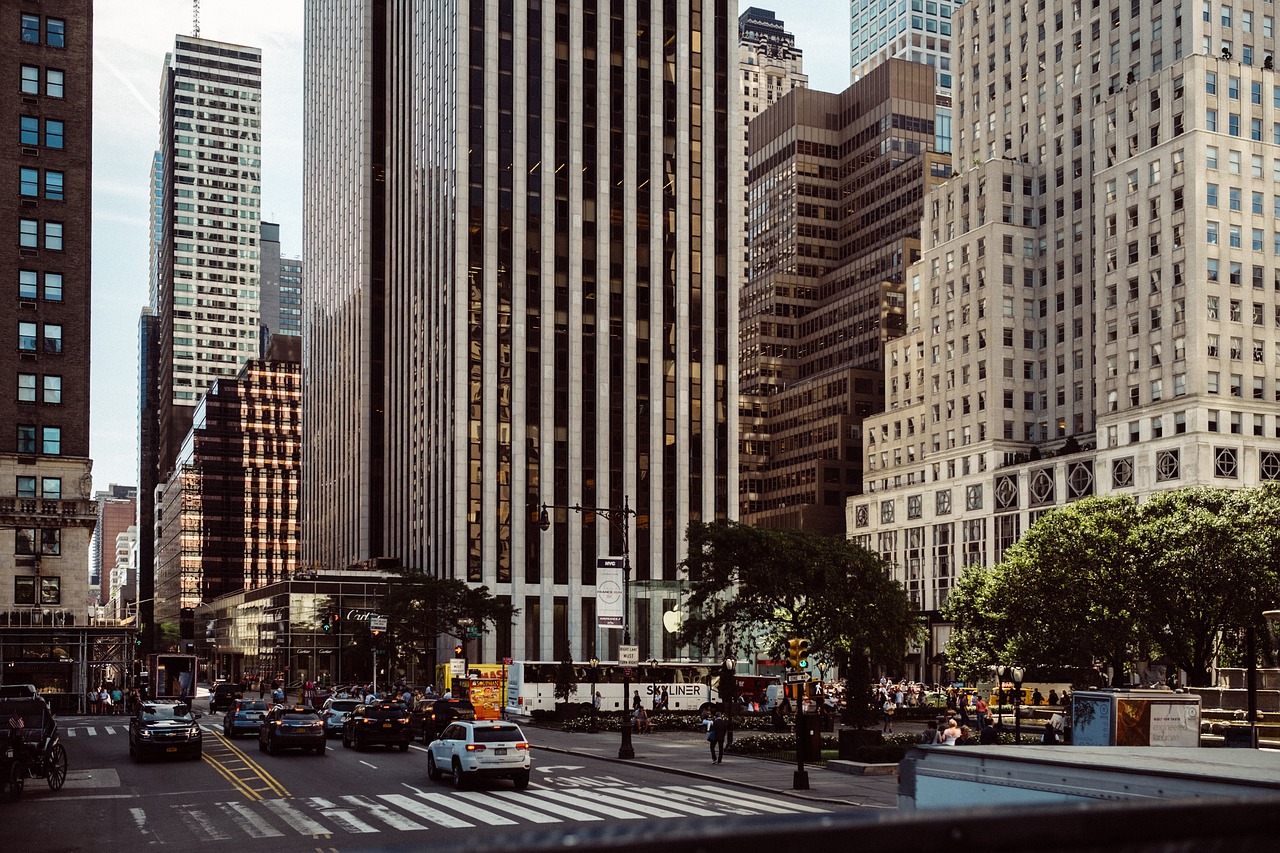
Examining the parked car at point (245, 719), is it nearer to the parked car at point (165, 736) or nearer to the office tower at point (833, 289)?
the parked car at point (165, 736)

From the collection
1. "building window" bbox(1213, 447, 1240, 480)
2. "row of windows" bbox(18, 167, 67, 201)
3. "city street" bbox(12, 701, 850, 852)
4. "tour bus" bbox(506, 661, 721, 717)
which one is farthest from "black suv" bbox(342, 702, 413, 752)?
"building window" bbox(1213, 447, 1240, 480)

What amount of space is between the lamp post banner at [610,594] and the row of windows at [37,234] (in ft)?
171

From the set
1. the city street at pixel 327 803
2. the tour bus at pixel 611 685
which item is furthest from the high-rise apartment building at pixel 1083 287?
the city street at pixel 327 803

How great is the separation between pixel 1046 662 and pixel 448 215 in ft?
227

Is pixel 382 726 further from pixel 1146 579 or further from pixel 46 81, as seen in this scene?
pixel 46 81

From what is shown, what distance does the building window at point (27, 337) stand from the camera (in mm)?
83625

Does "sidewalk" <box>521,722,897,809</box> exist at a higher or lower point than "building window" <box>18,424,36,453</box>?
lower

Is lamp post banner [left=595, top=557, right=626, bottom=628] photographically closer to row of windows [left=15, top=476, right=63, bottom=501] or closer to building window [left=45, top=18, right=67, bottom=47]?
row of windows [left=15, top=476, right=63, bottom=501]

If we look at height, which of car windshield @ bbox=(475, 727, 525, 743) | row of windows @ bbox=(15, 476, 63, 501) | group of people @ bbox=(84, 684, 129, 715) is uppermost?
row of windows @ bbox=(15, 476, 63, 501)

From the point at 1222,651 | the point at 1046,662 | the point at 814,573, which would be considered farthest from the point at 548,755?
the point at 1222,651

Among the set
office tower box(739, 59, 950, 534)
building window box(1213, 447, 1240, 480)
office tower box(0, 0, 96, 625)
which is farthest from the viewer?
office tower box(739, 59, 950, 534)

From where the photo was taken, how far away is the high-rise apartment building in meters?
115

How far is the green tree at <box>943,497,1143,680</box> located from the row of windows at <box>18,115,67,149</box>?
64.3m

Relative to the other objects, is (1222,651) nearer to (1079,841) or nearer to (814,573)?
(814,573)
